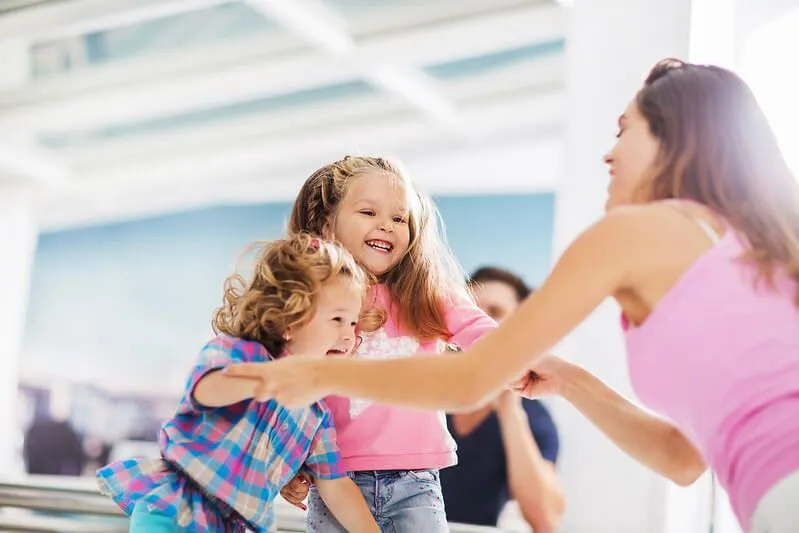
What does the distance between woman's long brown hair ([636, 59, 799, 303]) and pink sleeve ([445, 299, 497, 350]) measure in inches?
16.2

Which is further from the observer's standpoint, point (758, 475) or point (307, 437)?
point (307, 437)

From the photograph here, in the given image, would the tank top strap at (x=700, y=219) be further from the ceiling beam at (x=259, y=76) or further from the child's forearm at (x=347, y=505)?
the ceiling beam at (x=259, y=76)

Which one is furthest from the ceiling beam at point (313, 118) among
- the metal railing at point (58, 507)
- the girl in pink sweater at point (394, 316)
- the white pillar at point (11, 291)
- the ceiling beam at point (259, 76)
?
the girl in pink sweater at point (394, 316)

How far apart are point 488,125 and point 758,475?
382cm

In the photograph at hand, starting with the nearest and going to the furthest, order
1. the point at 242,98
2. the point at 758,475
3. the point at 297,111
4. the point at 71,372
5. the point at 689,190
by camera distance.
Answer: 1. the point at 758,475
2. the point at 689,190
3. the point at 242,98
4. the point at 297,111
5. the point at 71,372

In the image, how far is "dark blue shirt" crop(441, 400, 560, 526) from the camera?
237cm

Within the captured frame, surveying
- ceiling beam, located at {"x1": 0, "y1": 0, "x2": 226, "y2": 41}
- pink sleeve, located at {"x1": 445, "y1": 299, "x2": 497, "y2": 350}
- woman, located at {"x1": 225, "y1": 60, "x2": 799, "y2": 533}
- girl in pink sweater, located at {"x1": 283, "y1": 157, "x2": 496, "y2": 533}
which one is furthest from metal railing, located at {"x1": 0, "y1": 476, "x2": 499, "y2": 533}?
ceiling beam, located at {"x1": 0, "y1": 0, "x2": 226, "y2": 41}

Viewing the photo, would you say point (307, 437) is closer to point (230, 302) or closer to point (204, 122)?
point (230, 302)

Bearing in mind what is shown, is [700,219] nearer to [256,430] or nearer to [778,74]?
[256,430]

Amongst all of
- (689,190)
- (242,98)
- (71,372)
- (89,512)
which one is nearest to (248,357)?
(689,190)

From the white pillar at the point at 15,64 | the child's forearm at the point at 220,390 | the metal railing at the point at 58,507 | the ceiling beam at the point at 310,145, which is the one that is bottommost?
the metal railing at the point at 58,507

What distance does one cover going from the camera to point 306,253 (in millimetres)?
1358

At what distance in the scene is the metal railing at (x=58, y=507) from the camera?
2.01m

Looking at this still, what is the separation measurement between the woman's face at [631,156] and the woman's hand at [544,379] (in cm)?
29
